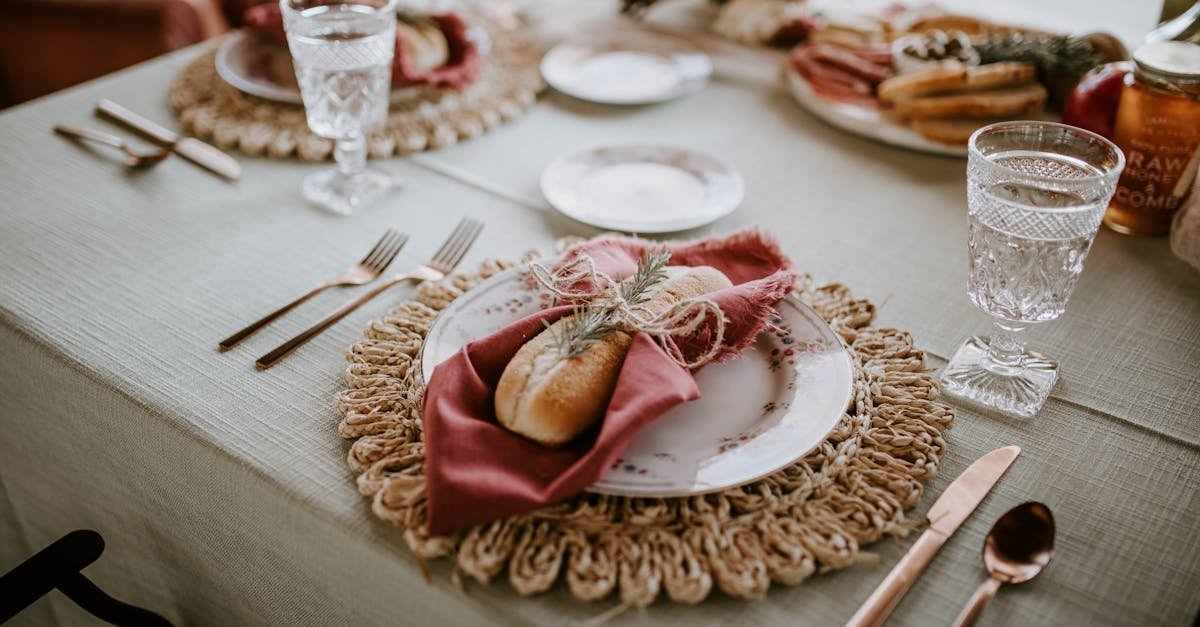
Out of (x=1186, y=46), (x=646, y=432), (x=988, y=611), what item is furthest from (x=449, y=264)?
(x=1186, y=46)

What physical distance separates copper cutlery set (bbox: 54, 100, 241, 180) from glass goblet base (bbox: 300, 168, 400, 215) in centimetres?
10

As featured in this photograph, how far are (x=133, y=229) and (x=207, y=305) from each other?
206 mm

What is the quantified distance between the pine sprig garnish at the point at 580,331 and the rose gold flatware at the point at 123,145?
0.73 m

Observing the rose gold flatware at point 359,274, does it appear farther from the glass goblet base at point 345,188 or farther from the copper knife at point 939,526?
the copper knife at point 939,526

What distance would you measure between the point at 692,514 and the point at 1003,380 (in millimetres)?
350

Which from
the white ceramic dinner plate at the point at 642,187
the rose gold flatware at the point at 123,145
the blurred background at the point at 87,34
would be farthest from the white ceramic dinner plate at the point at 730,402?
the blurred background at the point at 87,34

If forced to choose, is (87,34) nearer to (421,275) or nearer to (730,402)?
(421,275)

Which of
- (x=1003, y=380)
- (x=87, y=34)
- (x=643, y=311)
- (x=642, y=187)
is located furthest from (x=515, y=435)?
(x=87, y=34)

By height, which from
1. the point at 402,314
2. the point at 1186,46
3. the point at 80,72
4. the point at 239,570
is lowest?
the point at 80,72

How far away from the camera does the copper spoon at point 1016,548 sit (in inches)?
25.0

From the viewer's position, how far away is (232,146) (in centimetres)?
125

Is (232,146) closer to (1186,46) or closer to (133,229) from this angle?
(133,229)

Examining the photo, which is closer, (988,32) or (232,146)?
(232,146)

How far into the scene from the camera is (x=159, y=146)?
4.03 ft
